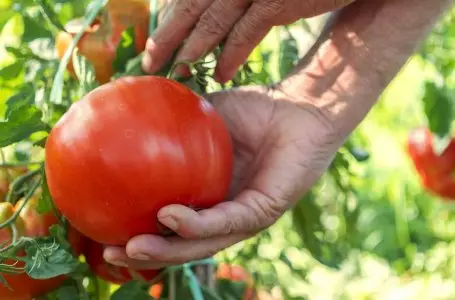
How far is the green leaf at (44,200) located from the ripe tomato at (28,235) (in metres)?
0.03

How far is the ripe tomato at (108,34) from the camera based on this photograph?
846mm

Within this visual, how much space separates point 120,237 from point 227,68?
0.25 metres

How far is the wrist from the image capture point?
870mm

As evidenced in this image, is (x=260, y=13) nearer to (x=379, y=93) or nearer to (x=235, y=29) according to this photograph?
(x=235, y=29)

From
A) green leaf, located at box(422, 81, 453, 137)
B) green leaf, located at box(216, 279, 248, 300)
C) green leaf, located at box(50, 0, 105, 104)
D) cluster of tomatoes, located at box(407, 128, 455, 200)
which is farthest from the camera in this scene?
cluster of tomatoes, located at box(407, 128, 455, 200)

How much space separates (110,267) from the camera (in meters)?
0.82

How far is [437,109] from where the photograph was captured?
50.5 inches

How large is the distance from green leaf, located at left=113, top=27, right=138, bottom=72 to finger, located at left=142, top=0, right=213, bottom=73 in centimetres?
3

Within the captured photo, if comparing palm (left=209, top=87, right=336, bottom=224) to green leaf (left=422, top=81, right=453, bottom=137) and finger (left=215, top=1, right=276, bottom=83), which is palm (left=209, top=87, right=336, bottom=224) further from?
green leaf (left=422, top=81, right=453, bottom=137)

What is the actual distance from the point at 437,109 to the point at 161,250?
74 centimetres

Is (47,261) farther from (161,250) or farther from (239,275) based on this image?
(239,275)

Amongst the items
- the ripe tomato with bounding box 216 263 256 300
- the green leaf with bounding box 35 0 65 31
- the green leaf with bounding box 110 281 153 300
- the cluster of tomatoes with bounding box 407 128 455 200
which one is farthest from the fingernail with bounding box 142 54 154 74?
the cluster of tomatoes with bounding box 407 128 455 200

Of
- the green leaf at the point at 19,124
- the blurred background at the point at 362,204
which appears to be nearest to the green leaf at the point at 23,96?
the blurred background at the point at 362,204

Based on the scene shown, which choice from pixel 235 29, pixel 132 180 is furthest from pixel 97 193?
pixel 235 29
